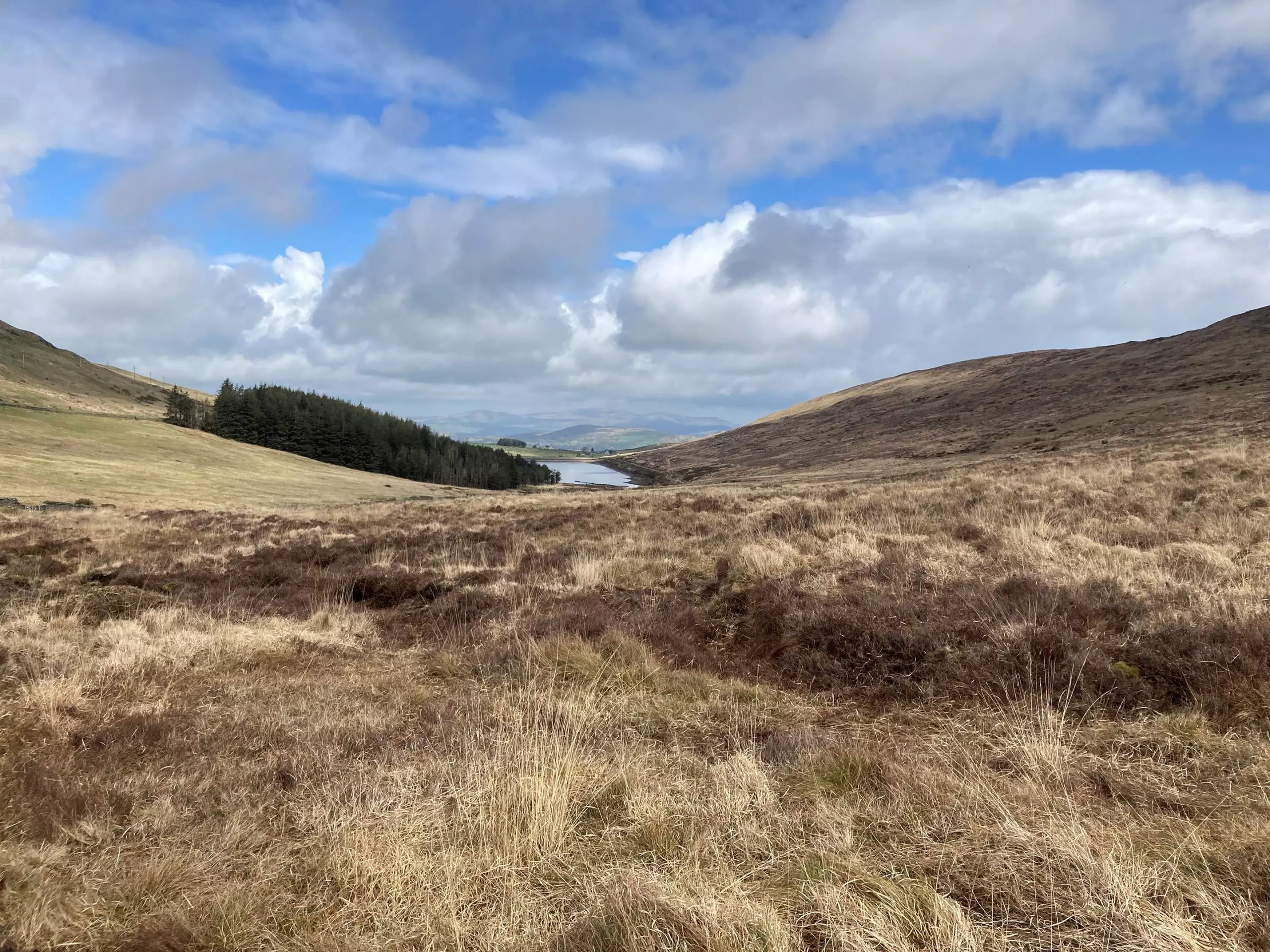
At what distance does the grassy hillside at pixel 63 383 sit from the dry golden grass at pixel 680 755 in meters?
134

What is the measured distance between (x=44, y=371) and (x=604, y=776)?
201523 millimetres

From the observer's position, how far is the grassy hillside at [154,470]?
38969 mm

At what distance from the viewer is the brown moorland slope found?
4341cm

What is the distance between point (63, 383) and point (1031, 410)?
195 meters

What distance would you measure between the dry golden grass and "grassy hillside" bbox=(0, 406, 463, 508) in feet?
115

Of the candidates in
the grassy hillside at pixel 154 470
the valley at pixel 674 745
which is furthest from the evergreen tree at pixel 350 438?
the valley at pixel 674 745

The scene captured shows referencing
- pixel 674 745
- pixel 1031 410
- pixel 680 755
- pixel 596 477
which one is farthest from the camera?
pixel 596 477

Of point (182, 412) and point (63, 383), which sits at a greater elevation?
point (63, 383)

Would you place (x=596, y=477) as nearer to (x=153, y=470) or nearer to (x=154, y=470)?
(x=153, y=470)

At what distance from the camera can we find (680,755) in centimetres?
457

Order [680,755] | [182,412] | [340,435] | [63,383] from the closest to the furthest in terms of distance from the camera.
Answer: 1. [680,755]
2. [182,412]
3. [340,435]
4. [63,383]

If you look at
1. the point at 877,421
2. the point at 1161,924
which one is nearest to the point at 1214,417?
the point at 1161,924

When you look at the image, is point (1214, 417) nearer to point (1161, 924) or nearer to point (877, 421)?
point (1161, 924)

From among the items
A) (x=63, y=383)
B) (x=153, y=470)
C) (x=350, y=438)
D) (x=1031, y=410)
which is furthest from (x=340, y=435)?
(x=1031, y=410)
